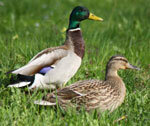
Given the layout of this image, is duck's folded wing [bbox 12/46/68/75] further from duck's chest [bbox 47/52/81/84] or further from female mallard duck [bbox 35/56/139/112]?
female mallard duck [bbox 35/56/139/112]

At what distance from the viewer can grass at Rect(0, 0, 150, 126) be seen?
4.32 metres

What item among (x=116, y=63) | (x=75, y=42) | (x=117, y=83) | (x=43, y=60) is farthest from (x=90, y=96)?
(x=75, y=42)

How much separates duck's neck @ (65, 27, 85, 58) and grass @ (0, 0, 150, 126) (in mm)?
351

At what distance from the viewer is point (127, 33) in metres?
8.41

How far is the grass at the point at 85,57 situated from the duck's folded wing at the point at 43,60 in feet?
1.11

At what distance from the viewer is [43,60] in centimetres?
538

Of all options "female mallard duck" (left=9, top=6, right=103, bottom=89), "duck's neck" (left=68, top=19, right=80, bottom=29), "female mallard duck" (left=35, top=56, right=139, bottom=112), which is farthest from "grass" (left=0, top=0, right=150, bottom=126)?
"duck's neck" (left=68, top=19, right=80, bottom=29)

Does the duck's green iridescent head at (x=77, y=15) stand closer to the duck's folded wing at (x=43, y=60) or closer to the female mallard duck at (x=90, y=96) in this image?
the duck's folded wing at (x=43, y=60)

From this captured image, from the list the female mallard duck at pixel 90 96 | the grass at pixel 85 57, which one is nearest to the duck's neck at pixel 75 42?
the grass at pixel 85 57

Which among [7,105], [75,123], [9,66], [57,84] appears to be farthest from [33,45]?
[75,123]

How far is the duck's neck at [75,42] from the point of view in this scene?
18.6 ft

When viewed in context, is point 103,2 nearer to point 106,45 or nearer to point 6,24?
point 6,24

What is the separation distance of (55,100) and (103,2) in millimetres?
8279

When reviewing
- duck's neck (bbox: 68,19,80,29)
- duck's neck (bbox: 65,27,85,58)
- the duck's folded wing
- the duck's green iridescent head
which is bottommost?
the duck's folded wing
